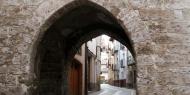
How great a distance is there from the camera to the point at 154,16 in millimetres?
5191

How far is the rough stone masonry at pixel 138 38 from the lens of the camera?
5.02m

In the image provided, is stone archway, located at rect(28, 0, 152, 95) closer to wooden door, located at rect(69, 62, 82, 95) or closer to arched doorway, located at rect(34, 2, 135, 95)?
arched doorway, located at rect(34, 2, 135, 95)

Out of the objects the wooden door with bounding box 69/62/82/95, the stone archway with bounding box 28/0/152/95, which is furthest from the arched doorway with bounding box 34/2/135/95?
the wooden door with bounding box 69/62/82/95

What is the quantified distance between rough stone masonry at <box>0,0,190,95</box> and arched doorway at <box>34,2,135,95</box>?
3.66ft

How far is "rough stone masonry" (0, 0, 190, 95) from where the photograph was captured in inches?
197

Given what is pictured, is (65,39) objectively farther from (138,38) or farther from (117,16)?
(138,38)

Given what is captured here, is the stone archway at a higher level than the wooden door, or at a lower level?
higher

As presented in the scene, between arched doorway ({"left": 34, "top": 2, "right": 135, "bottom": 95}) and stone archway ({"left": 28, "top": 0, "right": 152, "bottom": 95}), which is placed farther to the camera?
arched doorway ({"left": 34, "top": 2, "right": 135, "bottom": 95})

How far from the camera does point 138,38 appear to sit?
5.14 meters

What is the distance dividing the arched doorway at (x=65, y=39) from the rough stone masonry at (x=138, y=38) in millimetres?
1116

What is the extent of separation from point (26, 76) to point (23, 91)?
0.22 m

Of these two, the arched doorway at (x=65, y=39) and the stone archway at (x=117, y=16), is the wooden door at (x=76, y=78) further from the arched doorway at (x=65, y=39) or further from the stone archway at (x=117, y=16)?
the stone archway at (x=117, y=16)

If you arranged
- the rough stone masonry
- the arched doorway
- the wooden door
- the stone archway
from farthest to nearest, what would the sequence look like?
the wooden door → the arched doorway → the stone archway → the rough stone masonry

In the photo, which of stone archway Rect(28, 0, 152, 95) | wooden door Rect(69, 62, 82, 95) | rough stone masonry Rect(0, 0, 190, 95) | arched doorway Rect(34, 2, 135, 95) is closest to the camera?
rough stone masonry Rect(0, 0, 190, 95)
